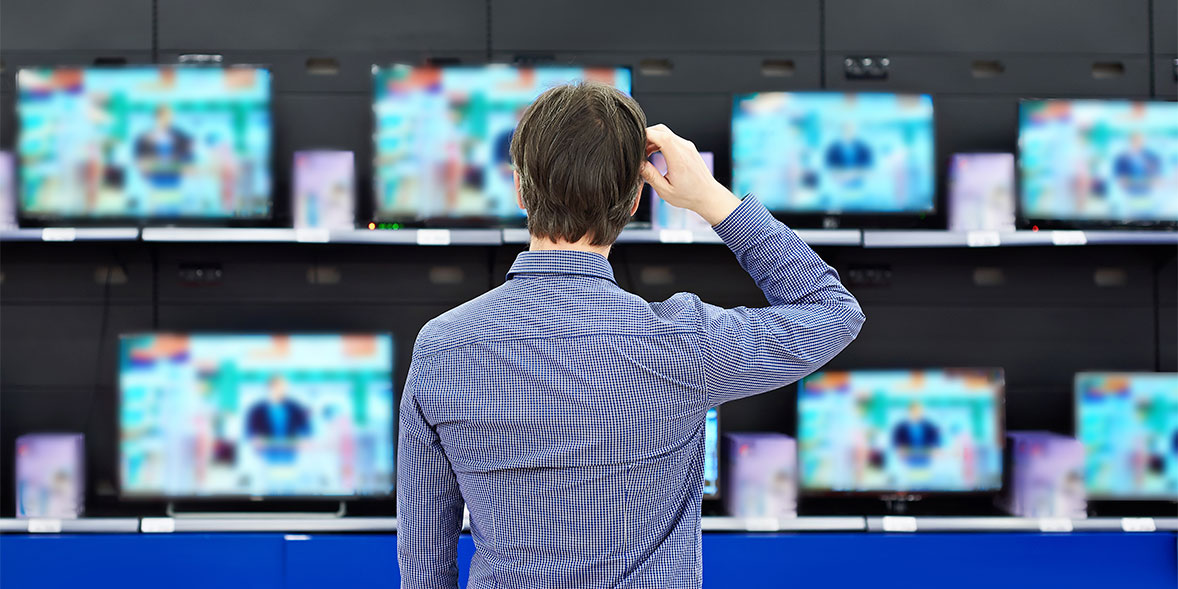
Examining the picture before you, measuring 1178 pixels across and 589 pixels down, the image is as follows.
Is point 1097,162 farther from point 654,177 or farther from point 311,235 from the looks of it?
point 311,235

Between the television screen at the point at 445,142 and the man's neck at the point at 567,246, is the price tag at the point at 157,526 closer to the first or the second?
the television screen at the point at 445,142

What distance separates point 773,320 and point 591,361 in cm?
21

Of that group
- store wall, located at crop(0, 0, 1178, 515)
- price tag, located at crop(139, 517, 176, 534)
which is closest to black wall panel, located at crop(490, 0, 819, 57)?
store wall, located at crop(0, 0, 1178, 515)

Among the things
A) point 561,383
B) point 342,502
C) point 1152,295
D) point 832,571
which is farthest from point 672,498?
point 1152,295

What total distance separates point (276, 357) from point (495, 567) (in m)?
1.69

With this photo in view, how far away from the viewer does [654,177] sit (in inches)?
37.6

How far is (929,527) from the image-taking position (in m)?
2.32

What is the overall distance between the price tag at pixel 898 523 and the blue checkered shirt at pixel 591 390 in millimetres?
1527

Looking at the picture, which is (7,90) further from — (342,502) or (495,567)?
(495,567)

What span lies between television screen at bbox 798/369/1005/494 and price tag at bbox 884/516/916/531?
13 centimetres

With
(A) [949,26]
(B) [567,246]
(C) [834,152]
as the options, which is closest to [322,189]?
(C) [834,152]

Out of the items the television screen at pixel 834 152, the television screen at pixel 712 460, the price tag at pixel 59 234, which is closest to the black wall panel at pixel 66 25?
the price tag at pixel 59 234

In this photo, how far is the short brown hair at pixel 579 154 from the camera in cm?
90

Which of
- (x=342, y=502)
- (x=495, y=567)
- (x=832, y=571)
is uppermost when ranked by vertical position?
(x=495, y=567)
